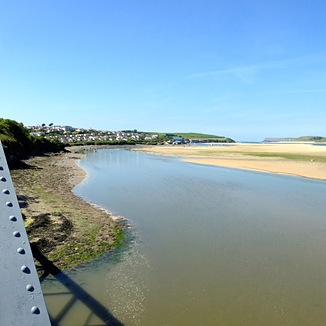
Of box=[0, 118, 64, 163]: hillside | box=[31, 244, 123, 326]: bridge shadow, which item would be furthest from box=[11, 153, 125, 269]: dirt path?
box=[0, 118, 64, 163]: hillside

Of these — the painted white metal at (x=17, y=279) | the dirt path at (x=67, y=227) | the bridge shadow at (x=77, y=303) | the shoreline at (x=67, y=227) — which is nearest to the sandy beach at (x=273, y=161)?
the shoreline at (x=67, y=227)

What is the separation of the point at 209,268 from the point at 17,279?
10.1 metres

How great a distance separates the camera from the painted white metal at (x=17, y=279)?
2111 millimetres

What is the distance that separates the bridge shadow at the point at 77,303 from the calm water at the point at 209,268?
5cm

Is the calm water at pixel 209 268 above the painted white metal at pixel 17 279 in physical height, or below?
below

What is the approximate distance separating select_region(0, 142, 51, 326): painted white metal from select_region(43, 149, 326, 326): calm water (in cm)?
631

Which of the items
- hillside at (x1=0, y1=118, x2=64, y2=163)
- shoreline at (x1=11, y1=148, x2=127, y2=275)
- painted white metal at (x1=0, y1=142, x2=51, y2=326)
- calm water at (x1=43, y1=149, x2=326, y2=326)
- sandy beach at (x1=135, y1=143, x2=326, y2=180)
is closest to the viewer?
painted white metal at (x1=0, y1=142, x2=51, y2=326)

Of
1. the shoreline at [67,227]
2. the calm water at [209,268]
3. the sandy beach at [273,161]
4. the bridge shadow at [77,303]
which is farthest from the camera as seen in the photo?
the sandy beach at [273,161]

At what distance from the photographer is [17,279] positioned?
2.28 metres

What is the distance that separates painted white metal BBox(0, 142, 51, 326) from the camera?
211 cm

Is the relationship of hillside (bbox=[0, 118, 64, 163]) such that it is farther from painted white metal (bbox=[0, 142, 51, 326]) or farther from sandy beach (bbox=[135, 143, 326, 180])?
painted white metal (bbox=[0, 142, 51, 326])

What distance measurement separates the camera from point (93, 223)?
16156 mm

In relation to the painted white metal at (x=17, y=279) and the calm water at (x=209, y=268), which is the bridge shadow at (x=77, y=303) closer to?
the calm water at (x=209, y=268)

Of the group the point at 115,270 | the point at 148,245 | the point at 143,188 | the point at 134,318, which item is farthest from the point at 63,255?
the point at 143,188
